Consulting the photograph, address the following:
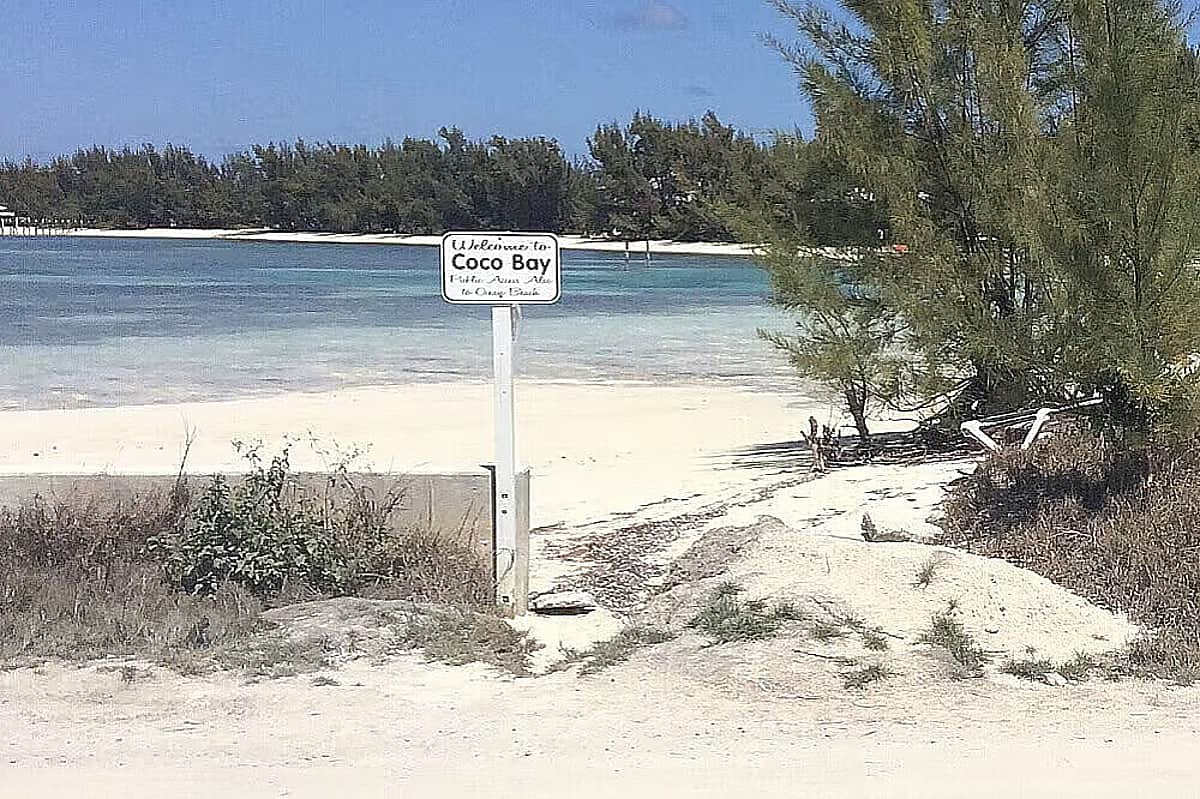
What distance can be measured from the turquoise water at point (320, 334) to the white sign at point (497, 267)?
14571mm

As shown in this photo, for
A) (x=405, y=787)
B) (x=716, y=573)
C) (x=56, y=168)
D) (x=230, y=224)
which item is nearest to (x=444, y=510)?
(x=716, y=573)

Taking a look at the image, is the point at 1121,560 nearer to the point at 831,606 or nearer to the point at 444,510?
the point at 831,606

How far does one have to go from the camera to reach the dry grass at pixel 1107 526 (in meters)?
6.30

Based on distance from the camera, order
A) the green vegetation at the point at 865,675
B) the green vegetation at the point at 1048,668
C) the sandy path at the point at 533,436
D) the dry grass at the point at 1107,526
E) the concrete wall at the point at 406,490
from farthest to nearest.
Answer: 1. the sandy path at the point at 533,436
2. the concrete wall at the point at 406,490
3. the dry grass at the point at 1107,526
4. the green vegetation at the point at 1048,668
5. the green vegetation at the point at 865,675

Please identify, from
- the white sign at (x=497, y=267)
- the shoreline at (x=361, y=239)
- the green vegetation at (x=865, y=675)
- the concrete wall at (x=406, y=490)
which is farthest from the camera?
the shoreline at (x=361, y=239)

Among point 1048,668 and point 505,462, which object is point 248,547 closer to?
point 505,462

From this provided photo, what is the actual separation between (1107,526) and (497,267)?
3.32 meters

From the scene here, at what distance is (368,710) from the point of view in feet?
17.3

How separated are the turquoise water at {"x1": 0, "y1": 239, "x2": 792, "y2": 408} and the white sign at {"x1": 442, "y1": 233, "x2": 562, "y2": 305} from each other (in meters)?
14.6

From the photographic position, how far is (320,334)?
32688 mm

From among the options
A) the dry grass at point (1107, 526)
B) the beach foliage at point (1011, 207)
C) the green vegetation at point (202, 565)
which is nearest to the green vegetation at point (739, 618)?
the green vegetation at point (202, 565)

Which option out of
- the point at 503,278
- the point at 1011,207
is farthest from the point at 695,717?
the point at 1011,207

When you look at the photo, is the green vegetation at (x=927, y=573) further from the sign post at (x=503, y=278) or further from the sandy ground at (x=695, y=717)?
the sign post at (x=503, y=278)

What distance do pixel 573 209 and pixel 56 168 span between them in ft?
224
